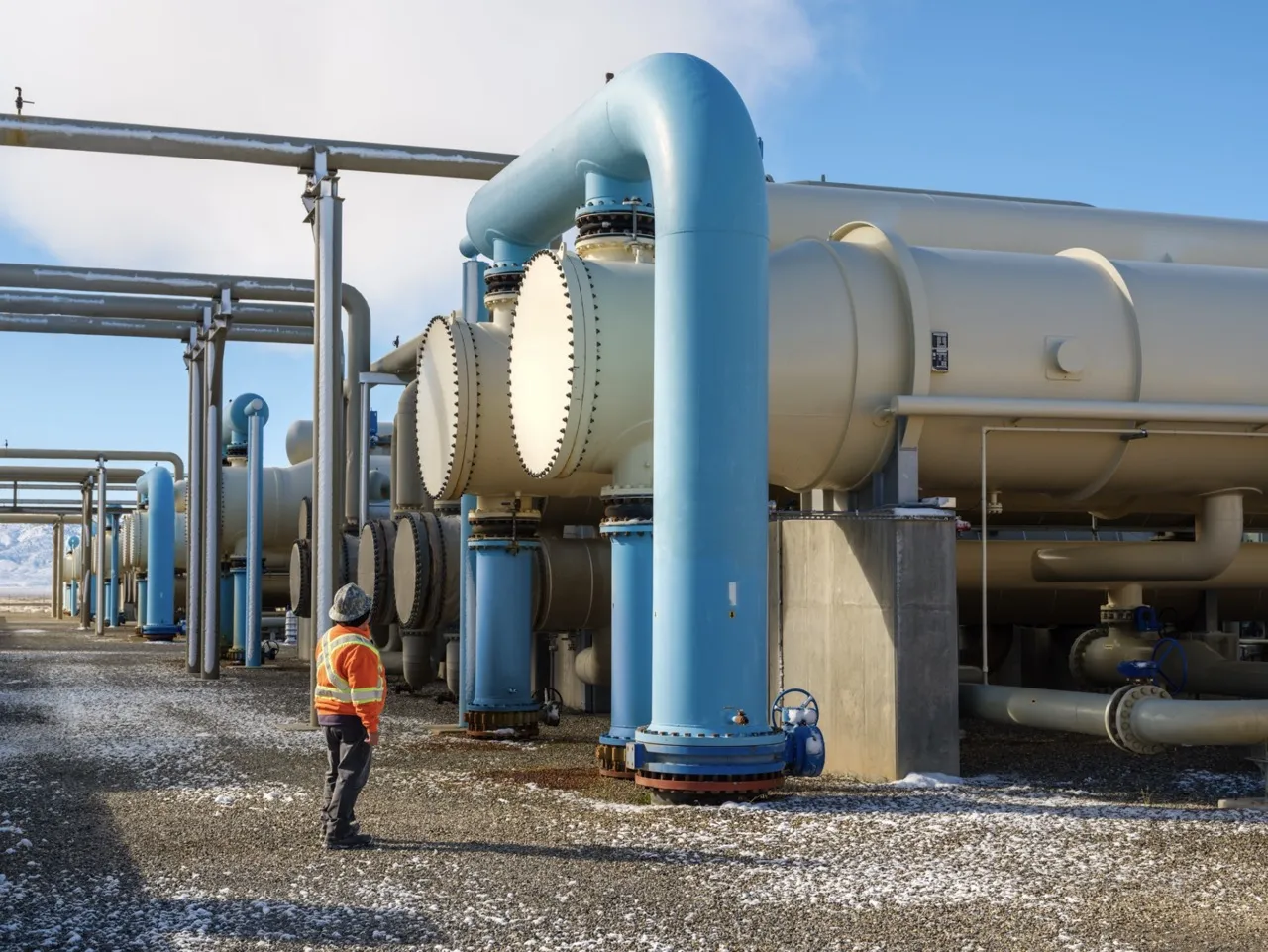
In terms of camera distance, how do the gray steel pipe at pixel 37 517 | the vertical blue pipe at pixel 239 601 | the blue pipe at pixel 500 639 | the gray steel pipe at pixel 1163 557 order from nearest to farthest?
the gray steel pipe at pixel 1163 557, the blue pipe at pixel 500 639, the vertical blue pipe at pixel 239 601, the gray steel pipe at pixel 37 517

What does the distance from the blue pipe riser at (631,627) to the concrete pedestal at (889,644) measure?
4.64ft

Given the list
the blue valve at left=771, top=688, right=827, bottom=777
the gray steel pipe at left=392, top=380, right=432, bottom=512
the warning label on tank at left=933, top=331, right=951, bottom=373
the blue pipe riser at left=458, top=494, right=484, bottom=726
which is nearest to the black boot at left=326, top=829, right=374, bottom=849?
the blue valve at left=771, top=688, right=827, bottom=777

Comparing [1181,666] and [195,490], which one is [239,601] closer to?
[195,490]

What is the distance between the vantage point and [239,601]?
2664cm

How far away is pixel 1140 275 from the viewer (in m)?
11.4

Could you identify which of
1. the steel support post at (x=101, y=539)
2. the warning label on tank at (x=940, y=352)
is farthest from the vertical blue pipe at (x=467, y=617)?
the steel support post at (x=101, y=539)

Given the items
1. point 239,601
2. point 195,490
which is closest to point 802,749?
point 195,490

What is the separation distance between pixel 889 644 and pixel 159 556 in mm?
26710

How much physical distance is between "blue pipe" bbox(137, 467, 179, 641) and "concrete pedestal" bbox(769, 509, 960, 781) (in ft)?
82.9

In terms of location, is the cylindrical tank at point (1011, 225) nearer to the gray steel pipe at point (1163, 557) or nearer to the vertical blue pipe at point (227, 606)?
the gray steel pipe at point (1163, 557)

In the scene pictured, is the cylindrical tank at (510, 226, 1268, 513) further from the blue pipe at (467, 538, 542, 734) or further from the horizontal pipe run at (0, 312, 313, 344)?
the horizontal pipe run at (0, 312, 313, 344)

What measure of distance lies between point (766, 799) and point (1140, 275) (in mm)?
5161

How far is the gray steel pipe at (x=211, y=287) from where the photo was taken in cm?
1945

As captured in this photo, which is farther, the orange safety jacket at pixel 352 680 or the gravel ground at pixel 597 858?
the orange safety jacket at pixel 352 680
